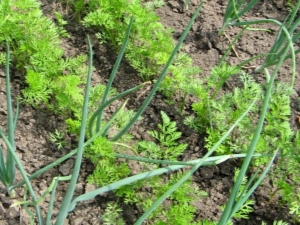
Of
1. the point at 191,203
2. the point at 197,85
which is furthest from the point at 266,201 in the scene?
the point at 197,85

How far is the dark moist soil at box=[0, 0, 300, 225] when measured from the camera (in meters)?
1.62

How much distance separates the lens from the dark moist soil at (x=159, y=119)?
1.62 metres

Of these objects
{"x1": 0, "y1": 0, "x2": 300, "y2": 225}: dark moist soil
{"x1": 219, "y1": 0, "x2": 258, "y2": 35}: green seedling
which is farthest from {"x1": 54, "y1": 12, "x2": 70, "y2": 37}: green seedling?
{"x1": 219, "y1": 0, "x2": 258, "y2": 35}: green seedling

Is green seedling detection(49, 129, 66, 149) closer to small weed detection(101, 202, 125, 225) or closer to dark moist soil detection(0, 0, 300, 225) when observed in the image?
dark moist soil detection(0, 0, 300, 225)

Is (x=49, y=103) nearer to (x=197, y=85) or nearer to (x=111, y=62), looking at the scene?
(x=111, y=62)

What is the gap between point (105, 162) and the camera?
156cm

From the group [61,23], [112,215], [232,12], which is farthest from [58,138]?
[232,12]

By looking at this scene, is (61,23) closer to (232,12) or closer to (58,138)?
(58,138)

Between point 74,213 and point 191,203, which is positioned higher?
point 191,203

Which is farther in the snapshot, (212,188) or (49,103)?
(49,103)

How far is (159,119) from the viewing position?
1.89 metres

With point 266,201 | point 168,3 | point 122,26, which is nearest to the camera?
point 266,201

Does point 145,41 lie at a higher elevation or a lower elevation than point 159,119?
higher

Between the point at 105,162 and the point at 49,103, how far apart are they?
478 millimetres
